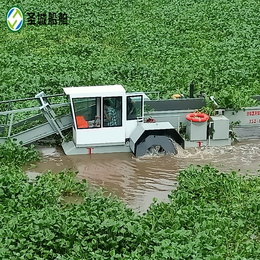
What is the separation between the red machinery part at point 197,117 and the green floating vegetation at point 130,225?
3.04 metres

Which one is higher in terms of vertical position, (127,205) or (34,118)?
(34,118)

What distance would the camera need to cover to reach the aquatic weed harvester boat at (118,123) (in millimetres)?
13773

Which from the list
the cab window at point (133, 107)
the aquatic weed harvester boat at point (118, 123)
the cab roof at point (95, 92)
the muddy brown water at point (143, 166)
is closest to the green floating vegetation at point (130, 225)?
the muddy brown water at point (143, 166)

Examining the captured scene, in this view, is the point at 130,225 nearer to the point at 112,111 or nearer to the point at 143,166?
the point at 143,166

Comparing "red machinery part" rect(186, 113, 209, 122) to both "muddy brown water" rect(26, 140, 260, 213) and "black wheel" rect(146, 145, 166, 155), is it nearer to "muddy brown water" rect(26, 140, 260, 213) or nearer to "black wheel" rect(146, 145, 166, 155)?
"muddy brown water" rect(26, 140, 260, 213)

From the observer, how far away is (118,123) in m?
14.0

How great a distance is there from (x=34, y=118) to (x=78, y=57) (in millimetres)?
6380

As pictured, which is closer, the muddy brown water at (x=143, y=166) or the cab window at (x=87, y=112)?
the muddy brown water at (x=143, y=166)

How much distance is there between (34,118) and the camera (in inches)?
565

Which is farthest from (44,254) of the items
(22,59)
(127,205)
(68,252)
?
(22,59)

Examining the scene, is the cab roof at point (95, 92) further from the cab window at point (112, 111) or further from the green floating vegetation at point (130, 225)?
the green floating vegetation at point (130, 225)

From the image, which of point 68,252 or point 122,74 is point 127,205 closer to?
point 68,252

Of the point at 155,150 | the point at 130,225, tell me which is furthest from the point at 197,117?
the point at 130,225

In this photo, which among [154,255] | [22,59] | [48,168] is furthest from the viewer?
[22,59]
